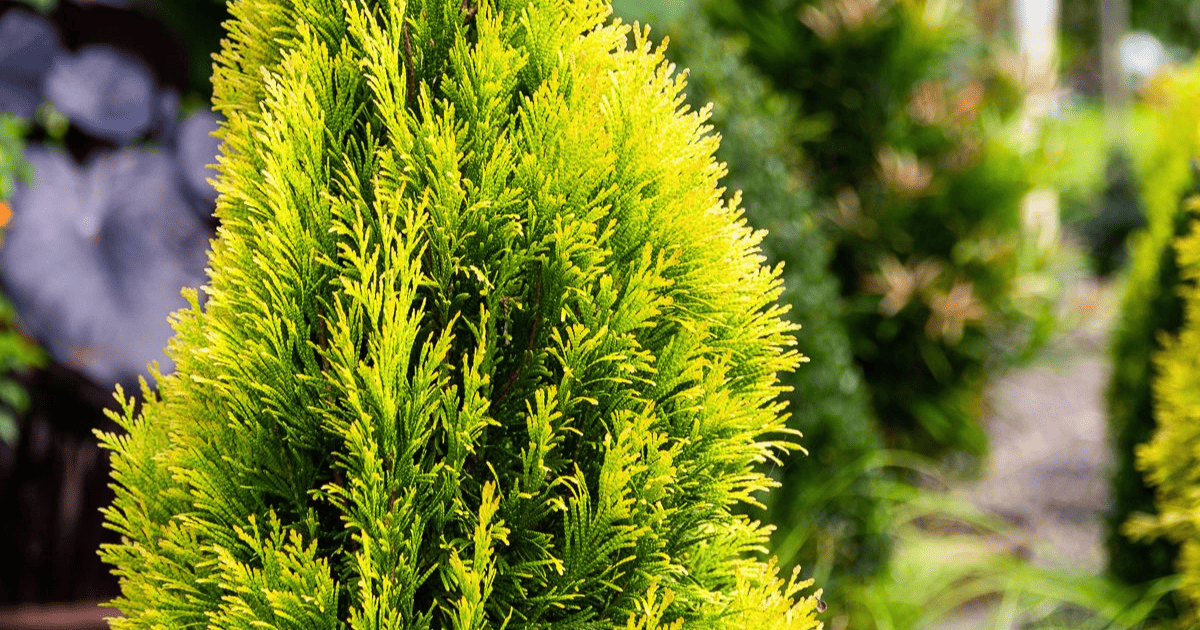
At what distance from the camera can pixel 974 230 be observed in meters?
5.33

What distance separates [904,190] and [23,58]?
4.02 m

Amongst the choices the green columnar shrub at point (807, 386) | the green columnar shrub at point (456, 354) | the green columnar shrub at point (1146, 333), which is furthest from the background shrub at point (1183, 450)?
the green columnar shrub at point (456, 354)

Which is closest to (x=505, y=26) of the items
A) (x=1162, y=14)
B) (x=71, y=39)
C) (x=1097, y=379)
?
(x=71, y=39)

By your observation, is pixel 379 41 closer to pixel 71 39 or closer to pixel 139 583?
pixel 139 583

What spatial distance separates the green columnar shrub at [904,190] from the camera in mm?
5102

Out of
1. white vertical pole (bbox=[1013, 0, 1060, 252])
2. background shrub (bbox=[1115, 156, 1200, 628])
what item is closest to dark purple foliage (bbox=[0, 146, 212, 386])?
background shrub (bbox=[1115, 156, 1200, 628])

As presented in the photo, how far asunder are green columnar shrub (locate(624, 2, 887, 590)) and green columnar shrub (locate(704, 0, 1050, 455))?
1457 millimetres

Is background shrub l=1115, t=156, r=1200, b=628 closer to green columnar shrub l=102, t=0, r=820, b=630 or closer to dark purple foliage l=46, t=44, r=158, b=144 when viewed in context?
green columnar shrub l=102, t=0, r=820, b=630

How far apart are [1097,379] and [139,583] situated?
916 cm

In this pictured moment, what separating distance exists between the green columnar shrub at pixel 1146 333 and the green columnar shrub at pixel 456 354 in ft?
10.5

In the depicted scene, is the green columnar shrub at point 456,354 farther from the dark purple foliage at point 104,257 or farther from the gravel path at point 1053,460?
the gravel path at point 1053,460

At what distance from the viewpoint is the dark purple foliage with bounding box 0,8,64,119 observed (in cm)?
390

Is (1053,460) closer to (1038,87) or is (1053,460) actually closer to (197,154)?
(1038,87)

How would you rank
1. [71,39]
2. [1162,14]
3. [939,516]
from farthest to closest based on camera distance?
[1162,14]
[939,516]
[71,39]
